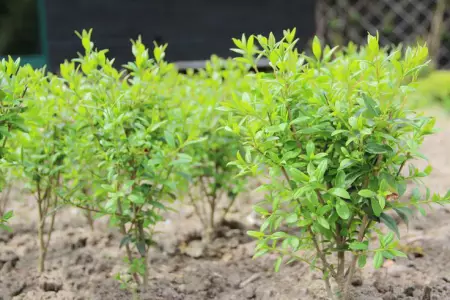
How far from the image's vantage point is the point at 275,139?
206cm

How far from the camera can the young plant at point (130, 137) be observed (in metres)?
2.34

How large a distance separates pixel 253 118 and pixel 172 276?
3.52 ft

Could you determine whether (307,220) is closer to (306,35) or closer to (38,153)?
(38,153)

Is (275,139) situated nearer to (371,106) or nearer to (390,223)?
(371,106)

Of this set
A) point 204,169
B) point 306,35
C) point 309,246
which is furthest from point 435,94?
point 309,246

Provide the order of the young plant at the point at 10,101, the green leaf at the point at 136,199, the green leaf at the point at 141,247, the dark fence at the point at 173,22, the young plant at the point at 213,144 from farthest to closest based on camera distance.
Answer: the dark fence at the point at 173,22 → the young plant at the point at 213,144 → the green leaf at the point at 141,247 → the green leaf at the point at 136,199 → the young plant at the point at 10,101

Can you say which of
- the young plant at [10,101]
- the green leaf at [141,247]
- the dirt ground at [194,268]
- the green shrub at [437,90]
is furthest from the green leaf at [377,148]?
the green shrub at [437,90]

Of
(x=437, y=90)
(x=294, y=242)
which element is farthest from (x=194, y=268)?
(x=437, y=90)

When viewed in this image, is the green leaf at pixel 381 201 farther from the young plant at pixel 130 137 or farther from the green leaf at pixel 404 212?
the young plant at pixel 130 137

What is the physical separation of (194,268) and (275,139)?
1122mm

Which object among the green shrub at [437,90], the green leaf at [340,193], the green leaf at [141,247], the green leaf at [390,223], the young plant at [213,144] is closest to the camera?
the green leaf at [340,193]

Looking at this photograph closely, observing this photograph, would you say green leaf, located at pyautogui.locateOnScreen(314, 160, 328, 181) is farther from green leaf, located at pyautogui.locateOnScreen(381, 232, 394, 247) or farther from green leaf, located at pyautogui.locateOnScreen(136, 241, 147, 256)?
green leaf, located at pyautogui.locateOnScreen(136, 241, 147, 256)

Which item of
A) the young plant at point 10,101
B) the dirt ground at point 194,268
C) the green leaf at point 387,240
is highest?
the young plant at point 10,101

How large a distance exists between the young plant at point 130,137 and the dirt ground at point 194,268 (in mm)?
279
